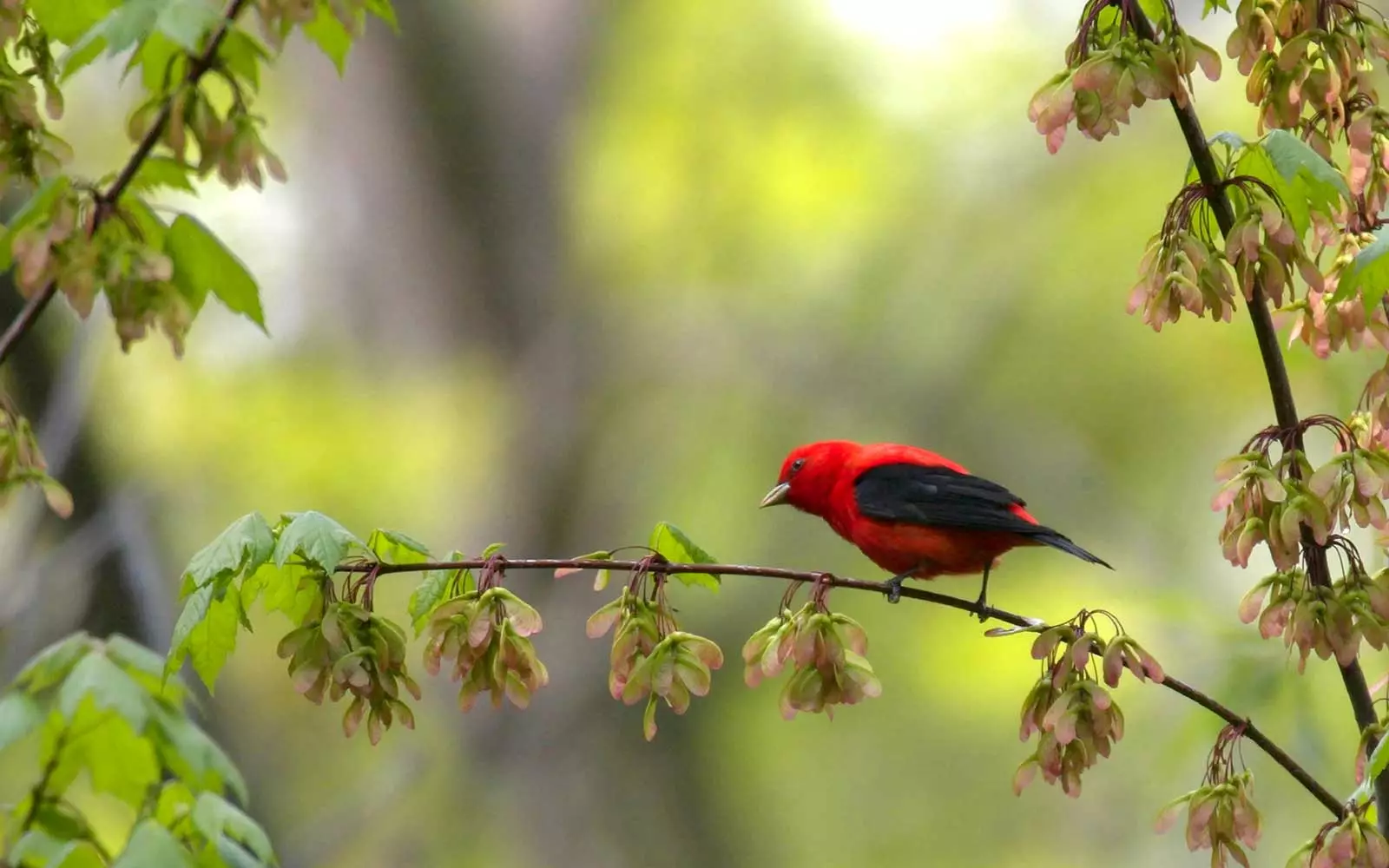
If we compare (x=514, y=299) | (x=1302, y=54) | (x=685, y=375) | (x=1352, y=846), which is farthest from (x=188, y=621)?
(x=685, y=375)

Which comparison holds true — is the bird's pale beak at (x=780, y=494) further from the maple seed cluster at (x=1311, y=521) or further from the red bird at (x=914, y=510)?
the maple seed cluster at (x=1311, y=521)

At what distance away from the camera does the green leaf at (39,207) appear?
68.8 inches

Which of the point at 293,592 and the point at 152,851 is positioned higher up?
the point at 293,592

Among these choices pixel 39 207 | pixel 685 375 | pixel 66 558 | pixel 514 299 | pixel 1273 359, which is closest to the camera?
pixel 39 207

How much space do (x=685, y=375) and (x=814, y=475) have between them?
563 centimetres

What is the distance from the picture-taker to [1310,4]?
2.09 m

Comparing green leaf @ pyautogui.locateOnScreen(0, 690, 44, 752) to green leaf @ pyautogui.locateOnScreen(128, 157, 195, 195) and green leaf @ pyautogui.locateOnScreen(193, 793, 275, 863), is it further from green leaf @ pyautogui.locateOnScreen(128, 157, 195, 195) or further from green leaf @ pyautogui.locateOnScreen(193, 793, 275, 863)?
green leaf @ pyautogui.locateOnScreen(128, 157, 195, 195)

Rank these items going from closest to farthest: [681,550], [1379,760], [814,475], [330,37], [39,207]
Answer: [1379,760] < [39,207] < [330,37] < [681,550] < [814,475]

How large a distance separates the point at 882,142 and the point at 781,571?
9020 millimetres

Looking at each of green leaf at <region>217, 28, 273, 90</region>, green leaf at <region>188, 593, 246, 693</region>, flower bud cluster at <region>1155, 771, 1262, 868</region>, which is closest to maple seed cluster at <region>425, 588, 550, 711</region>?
green leaf at <region>188, 593, 246, 693</region>

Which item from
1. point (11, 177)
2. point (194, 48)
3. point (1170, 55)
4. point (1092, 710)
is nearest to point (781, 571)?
point (1092, 710)

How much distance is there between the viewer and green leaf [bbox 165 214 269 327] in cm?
199

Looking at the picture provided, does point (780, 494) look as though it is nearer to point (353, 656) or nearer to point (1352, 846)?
point (353, 656)

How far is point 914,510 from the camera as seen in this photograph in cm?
329
